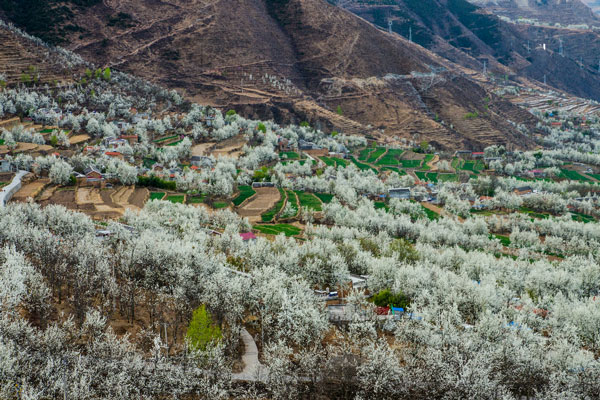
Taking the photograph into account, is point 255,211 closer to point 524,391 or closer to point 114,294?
point 114,294

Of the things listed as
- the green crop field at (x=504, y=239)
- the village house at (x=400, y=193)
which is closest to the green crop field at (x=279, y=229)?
the village house at (x=400, y=193)

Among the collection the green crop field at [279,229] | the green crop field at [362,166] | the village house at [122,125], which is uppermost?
the village house at [122,125]

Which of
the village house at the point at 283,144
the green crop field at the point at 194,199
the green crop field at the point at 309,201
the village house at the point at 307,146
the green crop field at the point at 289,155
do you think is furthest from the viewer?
the village house at the point at 307,146

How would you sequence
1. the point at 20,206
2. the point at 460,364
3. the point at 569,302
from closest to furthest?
the point at 460,364, the point at 569,302, the point at 20,206

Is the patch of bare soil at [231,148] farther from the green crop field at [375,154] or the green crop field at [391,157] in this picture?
the green crop field at [391,157]

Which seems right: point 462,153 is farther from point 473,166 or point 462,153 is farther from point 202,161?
point 202,161

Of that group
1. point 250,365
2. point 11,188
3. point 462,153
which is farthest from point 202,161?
point 462,153

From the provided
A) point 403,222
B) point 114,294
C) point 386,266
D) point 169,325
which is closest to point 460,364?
point 386,266
